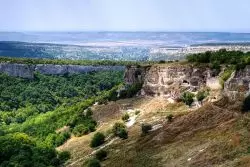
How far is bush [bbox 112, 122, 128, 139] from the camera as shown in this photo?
63.1 metres

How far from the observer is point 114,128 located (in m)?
67.1

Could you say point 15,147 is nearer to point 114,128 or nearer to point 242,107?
point 114,128

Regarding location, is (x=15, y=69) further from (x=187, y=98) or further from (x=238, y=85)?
(x=238, y=85)

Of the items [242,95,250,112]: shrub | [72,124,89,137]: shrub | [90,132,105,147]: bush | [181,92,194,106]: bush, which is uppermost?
[242,95,250,112]: shrub

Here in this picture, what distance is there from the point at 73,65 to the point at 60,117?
2795 inches

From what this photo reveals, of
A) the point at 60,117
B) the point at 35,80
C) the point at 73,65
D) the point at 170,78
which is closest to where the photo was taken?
the point at 170,78

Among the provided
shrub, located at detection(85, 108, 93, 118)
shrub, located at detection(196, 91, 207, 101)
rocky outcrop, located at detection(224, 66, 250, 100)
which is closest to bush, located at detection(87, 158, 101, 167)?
rocky outcrop, located at detection(224, 66, 250, 100)

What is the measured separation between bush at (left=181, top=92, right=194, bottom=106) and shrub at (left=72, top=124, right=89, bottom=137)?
42.8 feet

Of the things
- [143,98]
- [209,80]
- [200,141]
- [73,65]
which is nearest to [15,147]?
[143,98]

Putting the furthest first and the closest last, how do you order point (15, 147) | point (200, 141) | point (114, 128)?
point (15, 147)
point (114, 128)
point (200, 141)

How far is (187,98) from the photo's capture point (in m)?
69.6

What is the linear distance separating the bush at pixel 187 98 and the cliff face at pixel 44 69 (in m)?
87.0

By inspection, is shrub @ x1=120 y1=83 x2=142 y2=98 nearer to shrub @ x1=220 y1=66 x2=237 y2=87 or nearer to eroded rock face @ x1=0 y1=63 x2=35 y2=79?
shrub @ x1=220 y1=66 x2=237 y2=87

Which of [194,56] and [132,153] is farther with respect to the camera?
[194,56]
